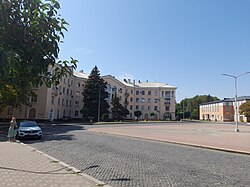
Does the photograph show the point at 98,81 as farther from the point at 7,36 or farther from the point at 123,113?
the point at 7,36

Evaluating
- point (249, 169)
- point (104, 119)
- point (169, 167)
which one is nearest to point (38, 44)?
point (169, 167)

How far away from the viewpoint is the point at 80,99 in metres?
67.8

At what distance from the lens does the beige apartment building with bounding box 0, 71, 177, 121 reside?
163ft

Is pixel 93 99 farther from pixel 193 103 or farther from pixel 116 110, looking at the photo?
pixel 193 103

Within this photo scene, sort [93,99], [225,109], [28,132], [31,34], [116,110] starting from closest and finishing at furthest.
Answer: [31,34]
[28,132]
[93,99]
[116,110]
[225,109]

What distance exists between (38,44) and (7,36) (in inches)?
28.6

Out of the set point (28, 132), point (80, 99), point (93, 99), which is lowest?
point (28, 132)

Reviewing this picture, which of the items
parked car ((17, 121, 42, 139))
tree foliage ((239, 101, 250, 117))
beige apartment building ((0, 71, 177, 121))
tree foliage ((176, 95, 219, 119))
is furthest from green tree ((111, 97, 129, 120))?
tree foliage ((176, 95, 219, 119))

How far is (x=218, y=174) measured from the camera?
7312 millimetres

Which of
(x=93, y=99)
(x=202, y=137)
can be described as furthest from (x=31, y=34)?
(x=93, y=99)

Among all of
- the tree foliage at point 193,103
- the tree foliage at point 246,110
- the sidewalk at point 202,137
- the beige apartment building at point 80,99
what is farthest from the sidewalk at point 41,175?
the tree foliage at point 193,103

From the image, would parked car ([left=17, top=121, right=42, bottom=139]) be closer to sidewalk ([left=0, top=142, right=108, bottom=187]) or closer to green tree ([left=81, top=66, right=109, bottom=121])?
sidewalk ([left=0, top=142, right=108, bottom=187])

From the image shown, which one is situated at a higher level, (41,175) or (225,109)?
(225,109)

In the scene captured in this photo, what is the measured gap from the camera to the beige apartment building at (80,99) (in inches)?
1955
